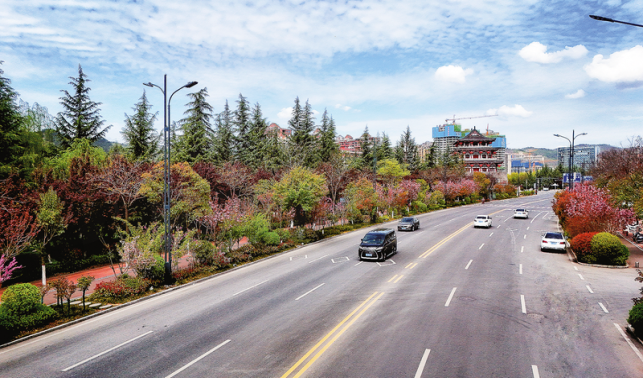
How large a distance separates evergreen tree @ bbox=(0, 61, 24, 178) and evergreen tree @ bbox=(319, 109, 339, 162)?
47225 millimetres

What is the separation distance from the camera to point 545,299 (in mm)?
15375

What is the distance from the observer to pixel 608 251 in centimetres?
2197

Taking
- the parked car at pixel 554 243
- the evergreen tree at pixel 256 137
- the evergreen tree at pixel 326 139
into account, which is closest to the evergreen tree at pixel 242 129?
the evergreen tree at pixel 256 137

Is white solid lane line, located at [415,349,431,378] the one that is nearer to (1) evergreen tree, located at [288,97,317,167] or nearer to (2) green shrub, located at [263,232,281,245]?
(2) green shrub, located at [263,232,281,245]

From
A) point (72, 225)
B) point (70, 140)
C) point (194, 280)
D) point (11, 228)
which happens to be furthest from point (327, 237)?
point (70, 140)

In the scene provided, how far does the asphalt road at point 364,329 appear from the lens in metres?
9.55

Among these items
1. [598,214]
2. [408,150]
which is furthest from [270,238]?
[408,150]

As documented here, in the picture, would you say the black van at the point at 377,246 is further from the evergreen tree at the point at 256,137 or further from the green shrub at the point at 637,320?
the evergreen tree at the point at 256,137

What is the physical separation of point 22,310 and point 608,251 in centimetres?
3030

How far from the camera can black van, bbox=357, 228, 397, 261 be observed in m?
23.1

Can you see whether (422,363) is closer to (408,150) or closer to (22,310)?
(22,310)

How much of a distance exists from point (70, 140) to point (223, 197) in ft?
54.7

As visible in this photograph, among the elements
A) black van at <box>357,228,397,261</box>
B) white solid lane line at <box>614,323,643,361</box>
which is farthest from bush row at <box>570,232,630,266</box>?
black van at <box>357,228,397,261</box>

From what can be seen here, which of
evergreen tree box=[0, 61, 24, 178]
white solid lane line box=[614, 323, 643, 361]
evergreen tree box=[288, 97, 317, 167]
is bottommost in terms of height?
white solid lane line box=[614, 323, 643, 361]
